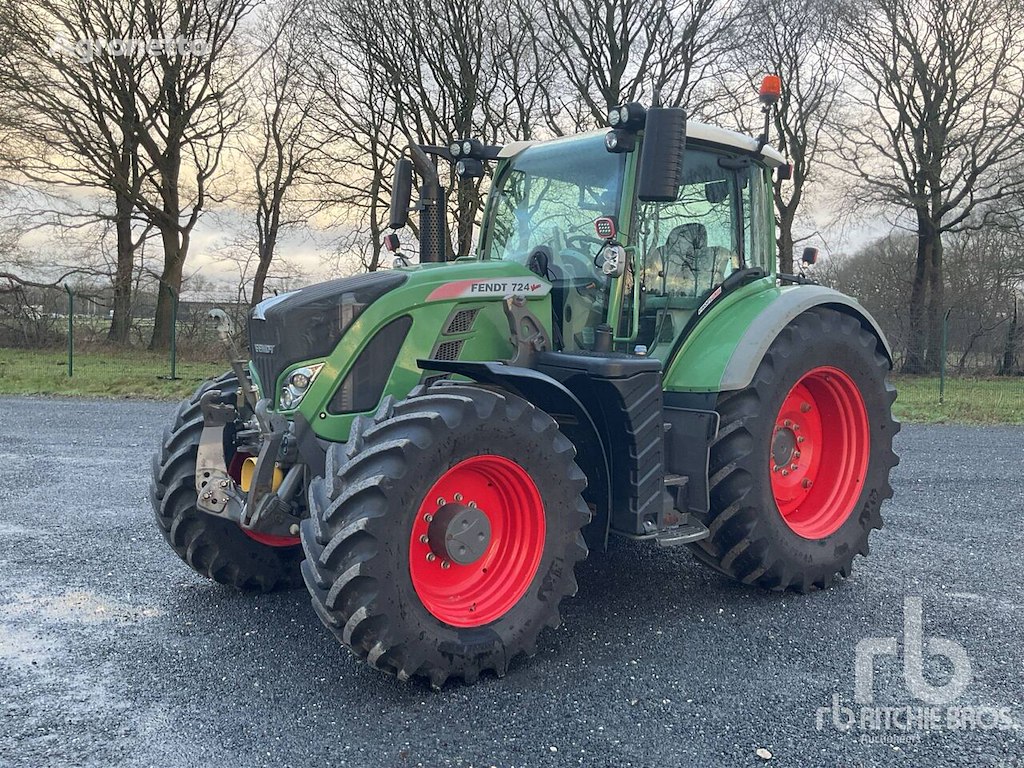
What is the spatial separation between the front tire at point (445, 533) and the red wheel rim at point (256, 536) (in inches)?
36.0

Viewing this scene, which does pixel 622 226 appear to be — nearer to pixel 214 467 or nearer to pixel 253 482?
pixel 253 482

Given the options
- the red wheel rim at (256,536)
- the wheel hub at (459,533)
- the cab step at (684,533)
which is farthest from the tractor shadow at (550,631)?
the wheel hub at (459,533)

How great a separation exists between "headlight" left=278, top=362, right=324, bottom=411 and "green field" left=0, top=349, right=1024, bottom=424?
34.8ft

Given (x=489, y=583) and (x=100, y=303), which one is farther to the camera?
(x=100, y=303)

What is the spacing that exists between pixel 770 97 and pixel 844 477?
84.0 inches

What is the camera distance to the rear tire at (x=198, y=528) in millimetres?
4027

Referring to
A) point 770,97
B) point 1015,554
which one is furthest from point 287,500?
point 1015,554

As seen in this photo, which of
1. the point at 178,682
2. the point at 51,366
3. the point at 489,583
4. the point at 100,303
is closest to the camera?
the point at 178,682

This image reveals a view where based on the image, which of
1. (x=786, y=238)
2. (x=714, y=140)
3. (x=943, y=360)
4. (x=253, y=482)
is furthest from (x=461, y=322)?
(x=786, y=238)

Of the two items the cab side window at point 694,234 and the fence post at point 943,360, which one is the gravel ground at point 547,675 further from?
the fence post at point 943,360

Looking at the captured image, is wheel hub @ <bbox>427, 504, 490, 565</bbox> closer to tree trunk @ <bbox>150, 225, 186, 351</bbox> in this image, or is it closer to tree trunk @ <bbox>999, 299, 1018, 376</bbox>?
tree trunk @ <bbox>999, 299, 1018, 376</bbox>

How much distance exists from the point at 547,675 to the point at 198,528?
1850 millimetres

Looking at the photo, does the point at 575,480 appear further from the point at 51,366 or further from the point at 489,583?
the point at 51,366

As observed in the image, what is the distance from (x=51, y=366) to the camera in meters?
16.4
